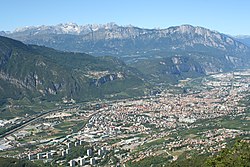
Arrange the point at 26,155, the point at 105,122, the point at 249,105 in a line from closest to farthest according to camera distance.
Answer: the point at 26,155 → the point at 105,122 → the point at 249,105

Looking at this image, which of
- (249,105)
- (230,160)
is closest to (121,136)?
(249,105)

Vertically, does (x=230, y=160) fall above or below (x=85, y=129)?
above

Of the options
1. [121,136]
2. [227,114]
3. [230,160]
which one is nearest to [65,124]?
[121,136]

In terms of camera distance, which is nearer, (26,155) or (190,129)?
(26,155)

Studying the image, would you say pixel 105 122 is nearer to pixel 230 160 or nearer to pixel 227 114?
pixel 227 114

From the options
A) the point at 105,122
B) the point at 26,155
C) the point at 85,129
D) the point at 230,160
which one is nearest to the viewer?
the point at 230,160

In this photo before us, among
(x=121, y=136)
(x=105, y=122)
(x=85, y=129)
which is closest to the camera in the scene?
(x=121, y=136)

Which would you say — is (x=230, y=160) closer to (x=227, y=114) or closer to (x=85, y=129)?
(x=85, y=129)

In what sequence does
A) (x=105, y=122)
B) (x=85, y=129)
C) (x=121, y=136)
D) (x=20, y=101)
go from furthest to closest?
(x=20, y=101) → (x=105, y=122) → (x=85, y=129) → (x=121, y=136)

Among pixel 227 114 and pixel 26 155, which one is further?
pixel 227 114
